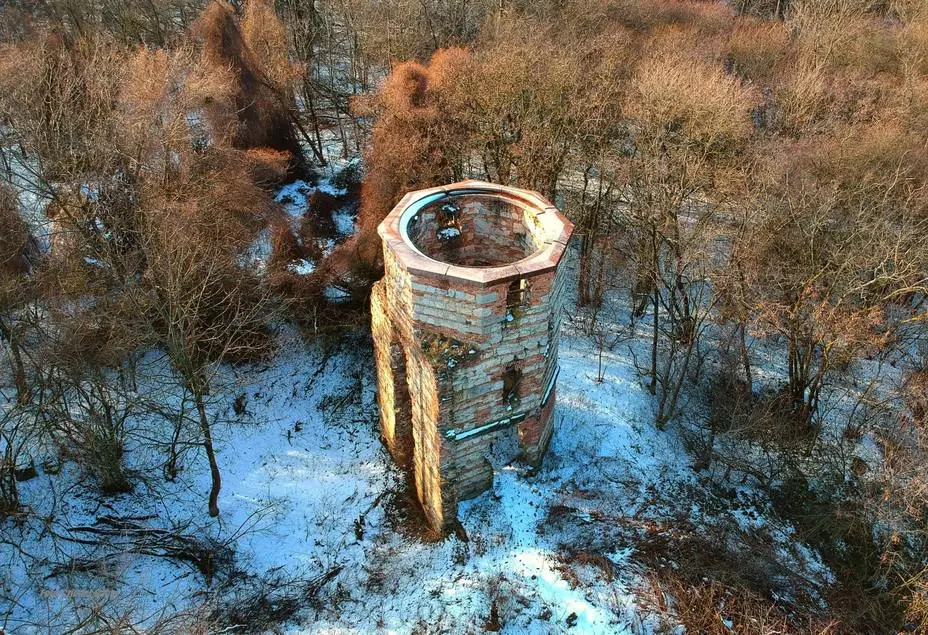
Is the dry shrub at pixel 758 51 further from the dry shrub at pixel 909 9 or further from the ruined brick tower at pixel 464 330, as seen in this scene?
the ruined brick tower at pixel 464 330

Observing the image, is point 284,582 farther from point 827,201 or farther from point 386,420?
point 827,201

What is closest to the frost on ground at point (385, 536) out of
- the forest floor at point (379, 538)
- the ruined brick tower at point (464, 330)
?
the forest floor at point (379, 538)

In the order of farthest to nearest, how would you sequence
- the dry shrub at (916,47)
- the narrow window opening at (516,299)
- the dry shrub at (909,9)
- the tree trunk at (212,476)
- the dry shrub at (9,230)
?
the dry shrub at (909,9) → the dry shrub at (916,47) → the dry shrub at (9,230) → the tree trunk at (212,476) → the narrow window opening at (516,299)

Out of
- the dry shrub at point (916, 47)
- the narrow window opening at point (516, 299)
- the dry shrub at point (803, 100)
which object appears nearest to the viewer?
the narrow window opening at point (516, 299)

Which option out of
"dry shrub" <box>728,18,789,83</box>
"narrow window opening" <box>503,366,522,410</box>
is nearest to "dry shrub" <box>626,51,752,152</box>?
"dry shrub" <box>728,18,789,83</box>

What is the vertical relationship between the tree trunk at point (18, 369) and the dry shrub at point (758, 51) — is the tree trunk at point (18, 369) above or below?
below

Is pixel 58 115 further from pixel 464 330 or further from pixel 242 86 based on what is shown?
pixel 464 330

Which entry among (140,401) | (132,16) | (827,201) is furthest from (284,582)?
(132,16)
